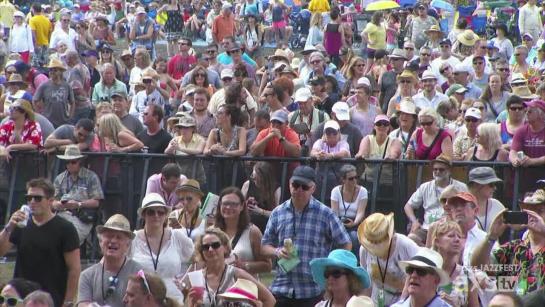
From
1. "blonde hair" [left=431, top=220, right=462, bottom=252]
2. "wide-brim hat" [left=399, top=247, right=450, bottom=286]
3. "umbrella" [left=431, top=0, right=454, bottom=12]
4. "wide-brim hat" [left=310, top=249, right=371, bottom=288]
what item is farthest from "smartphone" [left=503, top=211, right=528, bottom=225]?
"umbrella" [left=431, top=0, right=454, bottom=12]

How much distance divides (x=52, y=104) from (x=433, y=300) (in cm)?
1121

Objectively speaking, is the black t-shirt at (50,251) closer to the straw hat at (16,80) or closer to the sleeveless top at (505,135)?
the sleeveless top at (505,135)

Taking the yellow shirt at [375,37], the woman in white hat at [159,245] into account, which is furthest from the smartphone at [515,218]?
the yellow shirt at [375,37]

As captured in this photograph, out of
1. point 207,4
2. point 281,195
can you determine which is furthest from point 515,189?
point 207,4

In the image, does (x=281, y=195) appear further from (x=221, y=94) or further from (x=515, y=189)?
(x=221, y=94)

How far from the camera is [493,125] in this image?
1453 cm

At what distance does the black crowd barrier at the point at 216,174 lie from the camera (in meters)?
14.1

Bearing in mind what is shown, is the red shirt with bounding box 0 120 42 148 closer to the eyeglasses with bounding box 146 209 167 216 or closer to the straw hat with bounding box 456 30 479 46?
the eyeglasses with bounding box 146 209 167 216

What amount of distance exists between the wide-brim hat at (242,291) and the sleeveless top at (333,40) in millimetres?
16166

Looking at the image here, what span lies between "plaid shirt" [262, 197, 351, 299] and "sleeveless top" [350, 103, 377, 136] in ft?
16.9

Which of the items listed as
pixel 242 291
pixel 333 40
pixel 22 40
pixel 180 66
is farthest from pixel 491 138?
pixel 22 40

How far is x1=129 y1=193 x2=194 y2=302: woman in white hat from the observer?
10938 millimetres

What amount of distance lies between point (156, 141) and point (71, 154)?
1460 millimetres

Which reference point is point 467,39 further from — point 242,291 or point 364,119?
point 242,291
